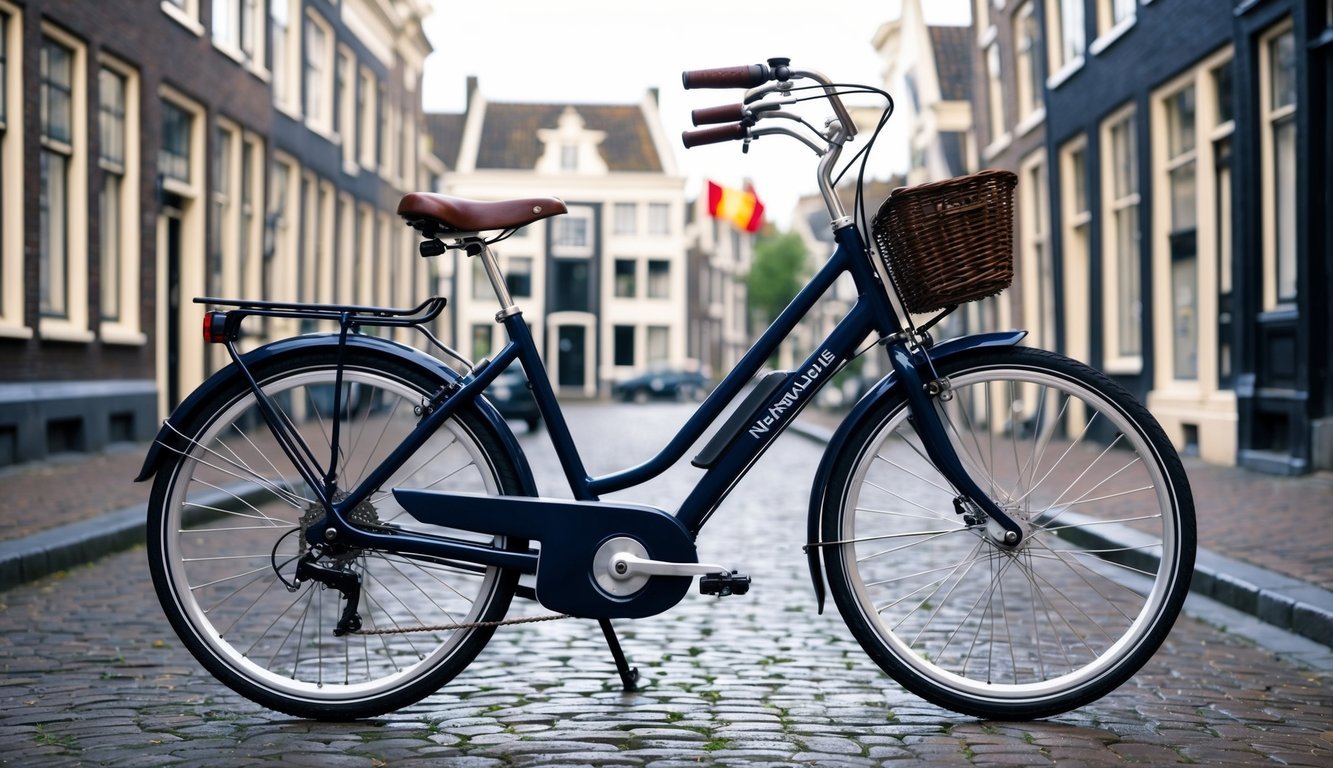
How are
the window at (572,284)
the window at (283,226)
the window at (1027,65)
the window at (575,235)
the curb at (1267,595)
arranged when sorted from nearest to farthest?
the curb at (1267,595)
the window at (1027,65)
the window at (283,226)
the window at (575,235)
the window at (572,284)

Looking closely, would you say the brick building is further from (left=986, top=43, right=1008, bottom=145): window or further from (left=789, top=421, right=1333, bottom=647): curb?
(left=986, top=43, right=1008, bottom=145): window

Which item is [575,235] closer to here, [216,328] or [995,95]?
[995,95]

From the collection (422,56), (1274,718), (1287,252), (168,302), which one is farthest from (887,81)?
(1274,718)

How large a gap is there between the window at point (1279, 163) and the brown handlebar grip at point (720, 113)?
9.40 metres

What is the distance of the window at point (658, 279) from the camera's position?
5841 cm

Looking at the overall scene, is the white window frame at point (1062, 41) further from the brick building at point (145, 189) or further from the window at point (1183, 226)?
the brick building at point (145, 189)

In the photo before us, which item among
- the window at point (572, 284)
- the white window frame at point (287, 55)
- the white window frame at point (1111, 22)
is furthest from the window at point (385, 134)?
the window at point (572, 284)

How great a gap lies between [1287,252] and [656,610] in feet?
32.6

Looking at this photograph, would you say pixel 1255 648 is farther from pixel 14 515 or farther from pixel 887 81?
pixel 887 81

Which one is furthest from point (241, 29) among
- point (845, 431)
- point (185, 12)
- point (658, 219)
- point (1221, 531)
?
point (658, 219)

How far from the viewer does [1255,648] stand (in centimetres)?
519

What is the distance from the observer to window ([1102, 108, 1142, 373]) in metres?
16.7

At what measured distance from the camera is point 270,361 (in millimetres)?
3779

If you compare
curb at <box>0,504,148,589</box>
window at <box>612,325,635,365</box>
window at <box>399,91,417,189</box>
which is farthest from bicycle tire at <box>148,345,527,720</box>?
window at <box>612,325,635,365</box>
